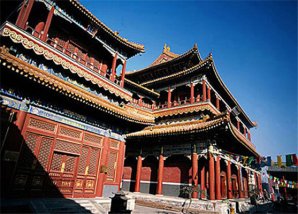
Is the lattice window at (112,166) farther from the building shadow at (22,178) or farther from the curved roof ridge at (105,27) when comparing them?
the curved roof ridge at (105,27)

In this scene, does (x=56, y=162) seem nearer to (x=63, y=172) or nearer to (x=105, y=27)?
(x=63, y=172)

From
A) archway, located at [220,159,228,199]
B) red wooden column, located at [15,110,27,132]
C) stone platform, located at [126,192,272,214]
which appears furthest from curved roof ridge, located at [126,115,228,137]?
red wooden column, located at [15,110,27,132]

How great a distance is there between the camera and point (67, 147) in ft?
27.5

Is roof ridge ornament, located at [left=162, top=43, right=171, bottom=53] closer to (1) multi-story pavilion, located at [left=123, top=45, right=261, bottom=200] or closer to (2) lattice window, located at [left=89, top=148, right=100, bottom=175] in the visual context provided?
(1) multi-story pavilion, located at [left=123, top=45, right=261, bottom=200]

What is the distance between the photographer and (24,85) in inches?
279

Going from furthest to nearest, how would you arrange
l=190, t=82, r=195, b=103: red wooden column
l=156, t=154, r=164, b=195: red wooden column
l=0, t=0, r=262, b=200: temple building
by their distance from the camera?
l=190, t=82, r=195, b=103: red wooden column < l=156, t=154, r=164, b=195: red wooden column < l=0, t=0, r=262, b=200: temple building

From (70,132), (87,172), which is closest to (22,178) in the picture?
(70,132)

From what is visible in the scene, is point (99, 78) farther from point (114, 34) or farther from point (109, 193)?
point (109, 193)

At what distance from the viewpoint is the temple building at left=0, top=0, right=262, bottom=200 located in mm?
7016

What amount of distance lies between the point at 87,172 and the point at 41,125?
309 cm

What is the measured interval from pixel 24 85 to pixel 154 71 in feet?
44.1

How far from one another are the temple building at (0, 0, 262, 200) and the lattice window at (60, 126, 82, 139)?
0.04 m

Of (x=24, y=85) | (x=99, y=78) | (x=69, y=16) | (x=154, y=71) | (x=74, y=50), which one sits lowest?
(x=24, y=85)

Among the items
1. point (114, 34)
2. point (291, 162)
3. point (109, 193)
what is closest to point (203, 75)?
point (114, 34)
